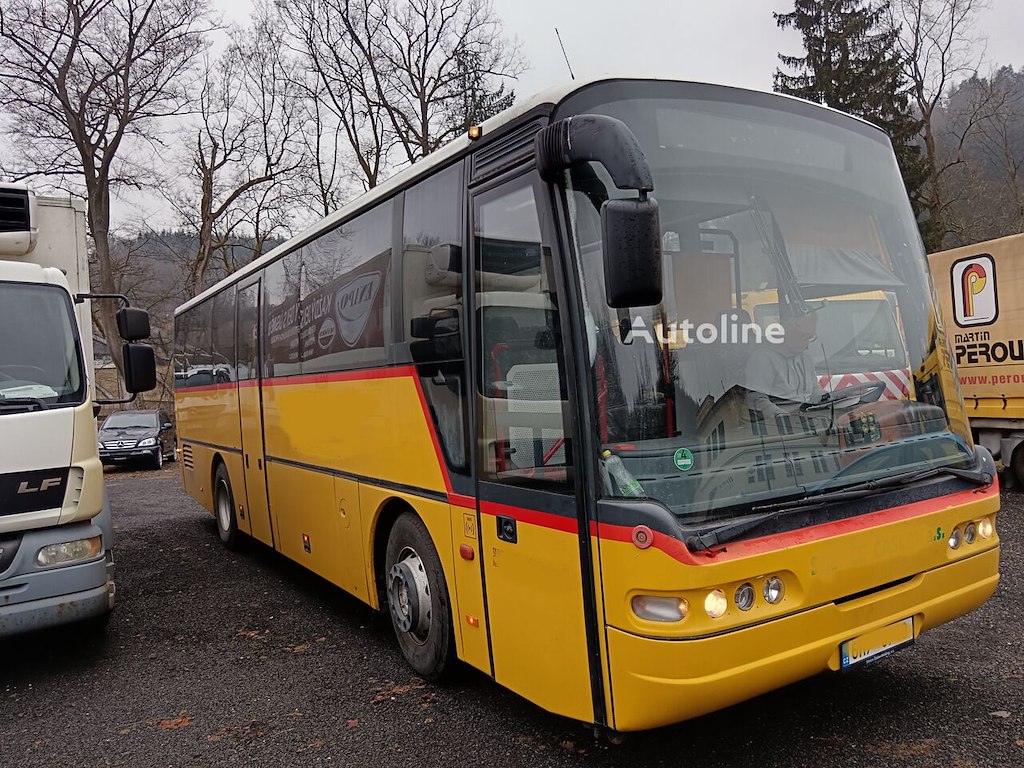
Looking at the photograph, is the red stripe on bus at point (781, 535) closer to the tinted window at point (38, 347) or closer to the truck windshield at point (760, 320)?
the truck windshield at point (760, 320)

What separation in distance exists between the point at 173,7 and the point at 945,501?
1003 inches

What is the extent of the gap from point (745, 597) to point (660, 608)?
0.35 metres

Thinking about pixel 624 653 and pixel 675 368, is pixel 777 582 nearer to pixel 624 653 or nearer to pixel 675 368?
pixel 624 653

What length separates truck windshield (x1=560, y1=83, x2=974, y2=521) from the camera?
312 centimetres

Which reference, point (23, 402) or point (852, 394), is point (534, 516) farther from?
point (23, 402)

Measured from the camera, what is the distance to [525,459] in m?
3.57

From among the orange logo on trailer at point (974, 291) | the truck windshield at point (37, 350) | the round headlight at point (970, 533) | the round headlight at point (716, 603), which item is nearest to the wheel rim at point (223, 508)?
the truck windshield at point (37, 350)

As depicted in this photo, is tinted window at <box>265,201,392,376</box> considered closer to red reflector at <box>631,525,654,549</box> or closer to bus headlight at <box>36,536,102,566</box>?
bus headlight at <box>36,536,102,566</box>

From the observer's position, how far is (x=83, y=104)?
22516 millimetres

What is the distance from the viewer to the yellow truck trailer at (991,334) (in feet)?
31.6

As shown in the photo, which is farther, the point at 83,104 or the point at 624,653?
the point at 83,104

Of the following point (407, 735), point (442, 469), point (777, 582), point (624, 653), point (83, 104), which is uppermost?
point (83, 104)

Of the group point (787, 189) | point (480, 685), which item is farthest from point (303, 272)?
point (787, 189)

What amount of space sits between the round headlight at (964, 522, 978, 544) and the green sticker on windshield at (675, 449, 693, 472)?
162 centimetres
